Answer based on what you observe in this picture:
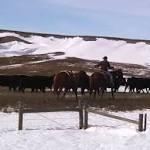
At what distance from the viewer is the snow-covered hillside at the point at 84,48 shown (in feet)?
542

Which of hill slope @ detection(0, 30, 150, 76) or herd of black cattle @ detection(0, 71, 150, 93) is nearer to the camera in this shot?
herd of black cattle @ detection(0, 71, 150, 93)

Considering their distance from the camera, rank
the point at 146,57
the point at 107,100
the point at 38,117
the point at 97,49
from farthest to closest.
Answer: the point at 97,49 → the point at 146,57 → the point at 107,100 → the point at 38,117

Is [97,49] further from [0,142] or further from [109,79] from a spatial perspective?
[0,142]

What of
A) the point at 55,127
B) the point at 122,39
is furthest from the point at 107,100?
the point at 122,39

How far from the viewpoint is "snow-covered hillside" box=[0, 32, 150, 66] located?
165250 mm

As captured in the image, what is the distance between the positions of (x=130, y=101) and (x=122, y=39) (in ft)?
541

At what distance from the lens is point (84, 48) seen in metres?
181

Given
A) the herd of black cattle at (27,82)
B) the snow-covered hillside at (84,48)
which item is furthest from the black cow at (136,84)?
the snow-covered hillside at (84,48)

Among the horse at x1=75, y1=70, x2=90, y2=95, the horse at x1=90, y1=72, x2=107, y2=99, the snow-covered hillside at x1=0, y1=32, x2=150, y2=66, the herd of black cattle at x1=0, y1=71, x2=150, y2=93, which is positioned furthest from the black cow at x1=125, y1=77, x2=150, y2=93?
the snow-covered hillside at x1=0, y1=32, x2=150, y2=66

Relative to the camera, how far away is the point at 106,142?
1587cm

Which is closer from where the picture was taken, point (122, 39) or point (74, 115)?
point (74, 115)

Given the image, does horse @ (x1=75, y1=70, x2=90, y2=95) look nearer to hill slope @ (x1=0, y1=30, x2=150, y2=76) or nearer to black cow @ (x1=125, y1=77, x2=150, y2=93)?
black cow @ (x1=125, y1=77, x2=150, y2=93)

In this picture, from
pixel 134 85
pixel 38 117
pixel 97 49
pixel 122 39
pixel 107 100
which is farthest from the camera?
pixel 122 39

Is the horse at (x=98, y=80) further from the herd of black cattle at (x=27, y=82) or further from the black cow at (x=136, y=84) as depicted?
the black cow at (x=136, y=84)
